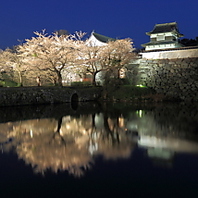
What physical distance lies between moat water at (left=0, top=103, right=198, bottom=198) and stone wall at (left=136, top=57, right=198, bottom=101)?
18.7 meters

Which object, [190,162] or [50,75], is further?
[50,75]

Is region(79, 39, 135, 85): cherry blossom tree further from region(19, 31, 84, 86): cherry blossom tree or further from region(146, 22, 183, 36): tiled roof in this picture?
region(146, 22, 183, 36): tiled roof

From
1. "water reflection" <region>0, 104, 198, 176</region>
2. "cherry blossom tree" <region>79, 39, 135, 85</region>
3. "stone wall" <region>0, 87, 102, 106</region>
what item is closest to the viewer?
"water reflection" <region>0, 104, 198, 176</region>

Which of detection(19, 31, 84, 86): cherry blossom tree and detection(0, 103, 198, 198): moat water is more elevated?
detection(19, 31, 84, 86): cherry blossom tree

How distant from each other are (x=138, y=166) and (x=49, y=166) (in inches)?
94.6

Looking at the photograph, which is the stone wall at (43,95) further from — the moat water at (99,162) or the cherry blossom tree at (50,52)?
the moat water at (99,162)

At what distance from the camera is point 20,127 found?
10.7 metres

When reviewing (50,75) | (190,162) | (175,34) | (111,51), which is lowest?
(190,162)

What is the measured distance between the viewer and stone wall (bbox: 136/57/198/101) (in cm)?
2745

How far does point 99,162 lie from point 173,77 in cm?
2506

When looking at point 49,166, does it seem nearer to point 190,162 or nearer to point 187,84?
point 190,162

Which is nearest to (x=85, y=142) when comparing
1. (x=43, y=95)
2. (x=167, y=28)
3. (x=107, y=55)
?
(x=43, y=95)

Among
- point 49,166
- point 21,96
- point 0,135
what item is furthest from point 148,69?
point 49,166

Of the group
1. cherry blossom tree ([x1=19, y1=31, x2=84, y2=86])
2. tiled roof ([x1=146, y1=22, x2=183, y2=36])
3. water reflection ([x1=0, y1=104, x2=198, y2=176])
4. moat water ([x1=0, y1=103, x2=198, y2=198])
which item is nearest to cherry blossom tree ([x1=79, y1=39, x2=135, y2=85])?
cherry blossom tree ([x1=19, y1=31, x2=84, y2=86])
